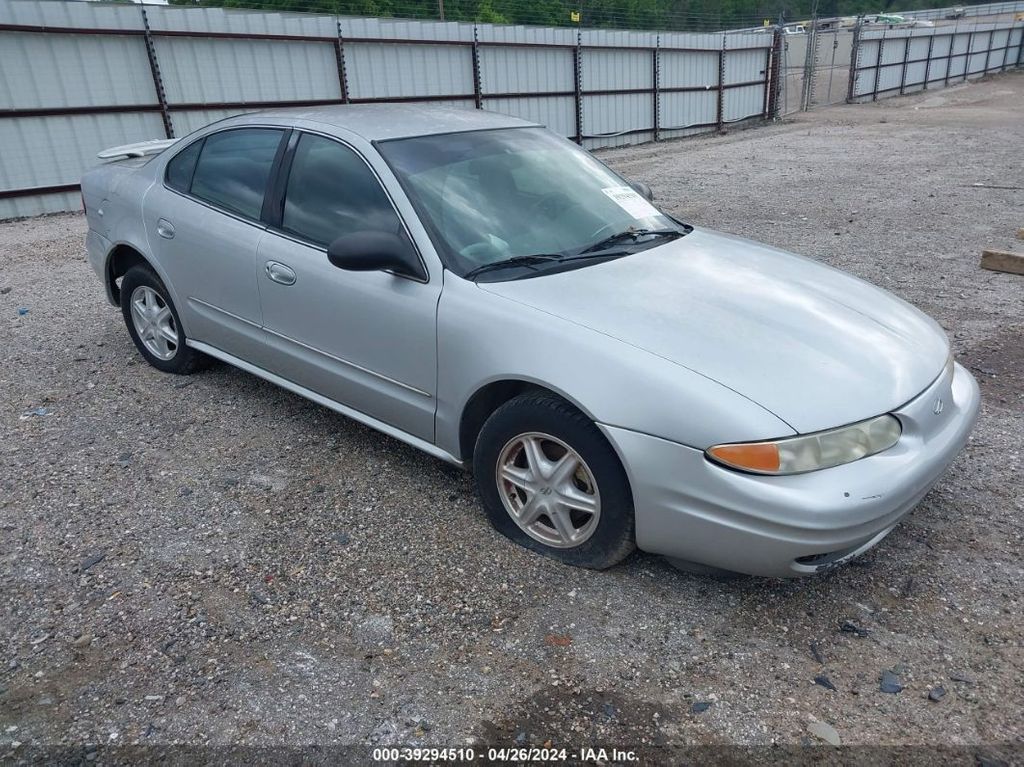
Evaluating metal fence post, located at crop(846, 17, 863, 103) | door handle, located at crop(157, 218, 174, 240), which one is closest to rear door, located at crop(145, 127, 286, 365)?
door handle, located at crop(157, 218, 174, 240)

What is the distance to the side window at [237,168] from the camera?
3.90 meters

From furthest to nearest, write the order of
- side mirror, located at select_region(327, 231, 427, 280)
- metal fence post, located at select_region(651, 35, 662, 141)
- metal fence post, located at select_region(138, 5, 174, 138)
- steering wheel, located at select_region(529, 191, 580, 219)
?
→ 1. metal fence post, located at select_region(651, 35, 662, 141)
2. metal fence post, located at select_region(138, 5, 174, 138)
3. steering wheel, located at select_region(529, 191, 580, 219)
4. side mirror, located at select_region(327, 231, 427, 280)

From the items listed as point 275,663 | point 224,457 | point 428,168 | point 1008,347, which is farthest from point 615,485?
point 1008,347

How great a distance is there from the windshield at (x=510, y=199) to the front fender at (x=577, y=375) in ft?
0.89

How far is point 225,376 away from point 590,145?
49.7 feet

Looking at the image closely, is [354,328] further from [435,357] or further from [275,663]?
[275,663]

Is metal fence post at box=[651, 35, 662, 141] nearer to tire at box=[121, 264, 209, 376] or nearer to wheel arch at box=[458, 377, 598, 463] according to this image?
tire at box=[121, 264, 209, 376]

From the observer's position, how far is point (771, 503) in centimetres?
239

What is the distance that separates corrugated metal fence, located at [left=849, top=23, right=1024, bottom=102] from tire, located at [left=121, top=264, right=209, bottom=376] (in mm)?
30041

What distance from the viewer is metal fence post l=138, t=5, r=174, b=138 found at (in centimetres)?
1136

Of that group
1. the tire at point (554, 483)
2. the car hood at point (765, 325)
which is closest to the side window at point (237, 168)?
the car hood at point (765, 325)

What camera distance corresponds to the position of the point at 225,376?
4812mm

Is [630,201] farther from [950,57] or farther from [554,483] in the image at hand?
[950,57]

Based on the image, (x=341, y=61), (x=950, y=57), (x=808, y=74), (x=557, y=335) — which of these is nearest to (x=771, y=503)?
(x=557, y=335)
